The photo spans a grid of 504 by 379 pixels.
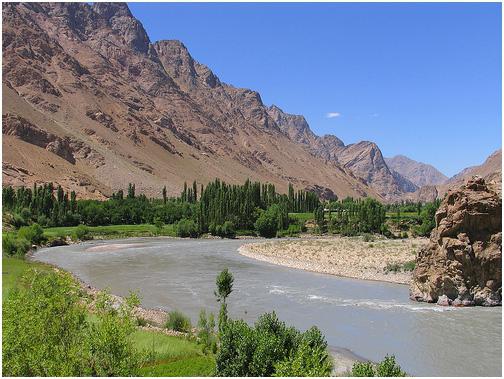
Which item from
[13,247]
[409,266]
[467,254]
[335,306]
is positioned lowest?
[335,306]

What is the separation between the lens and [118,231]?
95.3m

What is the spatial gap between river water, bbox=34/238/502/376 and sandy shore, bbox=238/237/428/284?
2.26 meters

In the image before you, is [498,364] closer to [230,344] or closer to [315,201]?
[230,344]

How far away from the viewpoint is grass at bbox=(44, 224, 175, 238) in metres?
88.0

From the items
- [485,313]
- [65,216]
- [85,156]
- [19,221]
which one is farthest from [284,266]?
[85,156]

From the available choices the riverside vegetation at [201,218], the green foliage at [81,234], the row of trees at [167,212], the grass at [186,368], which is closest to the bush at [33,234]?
the green foliage at [81,234]

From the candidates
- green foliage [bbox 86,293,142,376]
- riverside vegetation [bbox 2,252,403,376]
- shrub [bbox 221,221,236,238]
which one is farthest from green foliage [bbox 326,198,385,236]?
green foliage [bbox 86,293,142,376]

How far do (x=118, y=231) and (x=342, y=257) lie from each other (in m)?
51.2

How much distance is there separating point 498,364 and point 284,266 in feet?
113

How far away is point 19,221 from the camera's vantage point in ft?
275

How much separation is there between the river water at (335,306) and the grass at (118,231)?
28.5m

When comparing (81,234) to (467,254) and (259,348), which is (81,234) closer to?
(467,254)

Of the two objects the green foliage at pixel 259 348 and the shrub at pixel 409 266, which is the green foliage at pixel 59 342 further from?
the shrub at pixel 409 266

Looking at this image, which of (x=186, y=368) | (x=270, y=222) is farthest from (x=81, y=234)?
A: (x=186, y=368)
